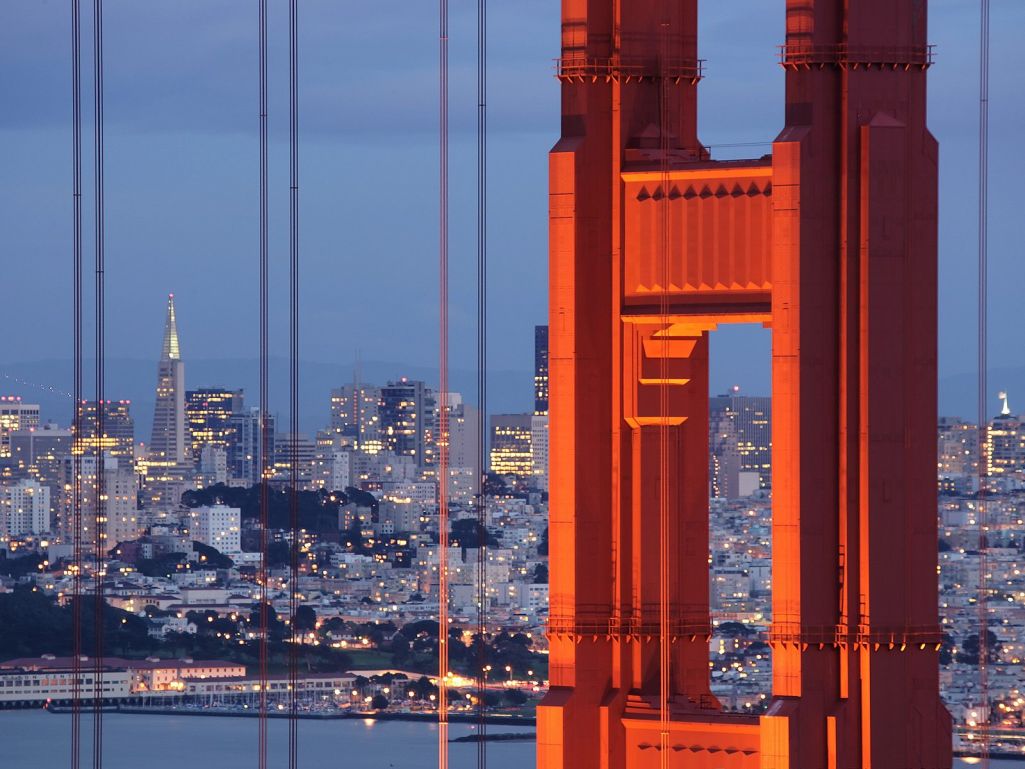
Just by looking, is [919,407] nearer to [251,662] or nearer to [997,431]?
[997,431]

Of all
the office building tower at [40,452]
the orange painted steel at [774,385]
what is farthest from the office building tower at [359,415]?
the orange painted steel at [774,385]

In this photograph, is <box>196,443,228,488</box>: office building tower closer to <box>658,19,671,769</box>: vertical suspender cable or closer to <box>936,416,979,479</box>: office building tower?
<box>936,416,979,479</box>: office building tower

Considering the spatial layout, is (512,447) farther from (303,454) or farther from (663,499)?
(663,499)

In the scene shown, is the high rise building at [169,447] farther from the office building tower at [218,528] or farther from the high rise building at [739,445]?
the high rise building at [739,445]

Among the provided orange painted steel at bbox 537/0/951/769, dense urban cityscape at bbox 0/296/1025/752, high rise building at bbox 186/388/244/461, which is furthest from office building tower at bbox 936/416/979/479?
high rise building at bbox 186/388/244/461

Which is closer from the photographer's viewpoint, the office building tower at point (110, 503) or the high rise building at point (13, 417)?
the high rise building at point (13, 417)

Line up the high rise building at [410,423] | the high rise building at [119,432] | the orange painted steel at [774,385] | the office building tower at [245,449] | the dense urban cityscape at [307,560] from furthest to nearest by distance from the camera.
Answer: the high rise building at [119,432] < the office building tower at [245,449] < the high rise building at [410,423] < the dense urban cityscape at [307,560] < the orange painted steel at [774,385]
